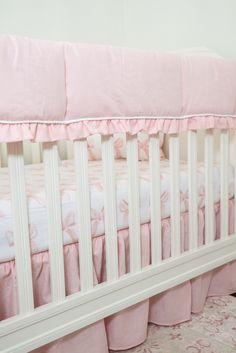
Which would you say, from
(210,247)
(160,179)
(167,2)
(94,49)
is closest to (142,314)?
(210,247)

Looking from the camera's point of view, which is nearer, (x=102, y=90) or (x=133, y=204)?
(x=102, y=90)

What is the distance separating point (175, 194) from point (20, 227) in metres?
0.56

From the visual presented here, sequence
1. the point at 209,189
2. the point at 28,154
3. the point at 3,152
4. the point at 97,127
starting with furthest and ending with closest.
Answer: the point at 28,154 → the point at 3,152 → the point at 209,189 → the point at 97,127

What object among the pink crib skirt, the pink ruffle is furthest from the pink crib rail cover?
the pink crib skirt

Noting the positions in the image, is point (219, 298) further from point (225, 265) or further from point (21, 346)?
point (21, 346)

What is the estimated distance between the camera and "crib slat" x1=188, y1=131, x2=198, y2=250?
1.25 metres

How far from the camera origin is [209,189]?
1.36m

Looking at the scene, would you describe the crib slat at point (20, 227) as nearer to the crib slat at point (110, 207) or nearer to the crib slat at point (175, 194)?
the crib slat at point (110, 207)

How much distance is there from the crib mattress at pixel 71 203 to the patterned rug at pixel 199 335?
43cm

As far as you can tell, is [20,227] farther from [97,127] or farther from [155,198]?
[155,198]

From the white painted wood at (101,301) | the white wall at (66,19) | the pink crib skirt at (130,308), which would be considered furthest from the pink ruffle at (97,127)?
the white wall at (66,19)

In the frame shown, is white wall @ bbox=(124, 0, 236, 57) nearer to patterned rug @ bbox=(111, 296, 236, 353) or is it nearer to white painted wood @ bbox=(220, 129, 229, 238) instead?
white painted wood @ bbox=(220, 129, 229, 238)

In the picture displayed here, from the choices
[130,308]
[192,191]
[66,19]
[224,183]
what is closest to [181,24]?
[66,19]

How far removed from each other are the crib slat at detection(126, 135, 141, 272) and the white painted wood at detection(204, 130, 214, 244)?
1.12 feet
